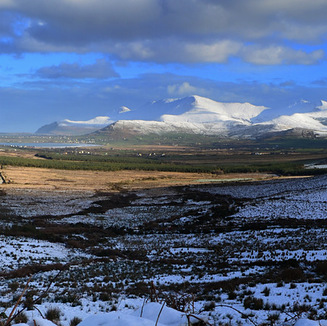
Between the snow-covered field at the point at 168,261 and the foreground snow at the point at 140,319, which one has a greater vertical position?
the foreground snow at the point at 140,319

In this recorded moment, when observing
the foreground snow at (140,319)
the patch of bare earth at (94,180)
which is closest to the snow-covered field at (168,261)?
the foreground snow at (140,319)

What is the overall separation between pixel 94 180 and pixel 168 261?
84.8m

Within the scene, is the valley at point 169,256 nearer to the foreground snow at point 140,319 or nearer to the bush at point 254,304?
the bush at point 254,304

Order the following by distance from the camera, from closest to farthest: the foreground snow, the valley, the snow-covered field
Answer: the foreground snow → the snow-covered field → the valley

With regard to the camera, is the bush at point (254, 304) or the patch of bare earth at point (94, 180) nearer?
the bush at point (254, 304)

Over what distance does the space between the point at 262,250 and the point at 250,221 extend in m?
16.0

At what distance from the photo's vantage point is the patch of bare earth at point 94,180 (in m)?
88.1

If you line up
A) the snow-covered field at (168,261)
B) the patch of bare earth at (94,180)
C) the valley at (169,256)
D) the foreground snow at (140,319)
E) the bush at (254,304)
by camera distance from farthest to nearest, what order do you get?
the patch of bare earth at (94,180), the valley at (169,256), the bush at (254,304), the snow-covered field at (168,261), the foreground snow at (140,319)

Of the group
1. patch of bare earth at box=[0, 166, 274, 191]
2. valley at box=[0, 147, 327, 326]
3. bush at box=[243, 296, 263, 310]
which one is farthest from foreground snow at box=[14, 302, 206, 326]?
patch of bare earth at box=[0, 166, 274, 191]

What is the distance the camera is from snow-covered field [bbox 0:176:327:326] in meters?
8.66

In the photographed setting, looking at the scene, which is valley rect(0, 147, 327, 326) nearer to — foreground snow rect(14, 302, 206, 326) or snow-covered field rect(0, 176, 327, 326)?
snow-covered field rect(0, 176, 327, 326)

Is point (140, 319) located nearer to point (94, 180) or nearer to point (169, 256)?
point (169, 256)

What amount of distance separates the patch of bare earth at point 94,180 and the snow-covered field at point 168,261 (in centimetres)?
2672

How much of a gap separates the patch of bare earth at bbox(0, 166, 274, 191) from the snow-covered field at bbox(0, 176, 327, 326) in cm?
2672
